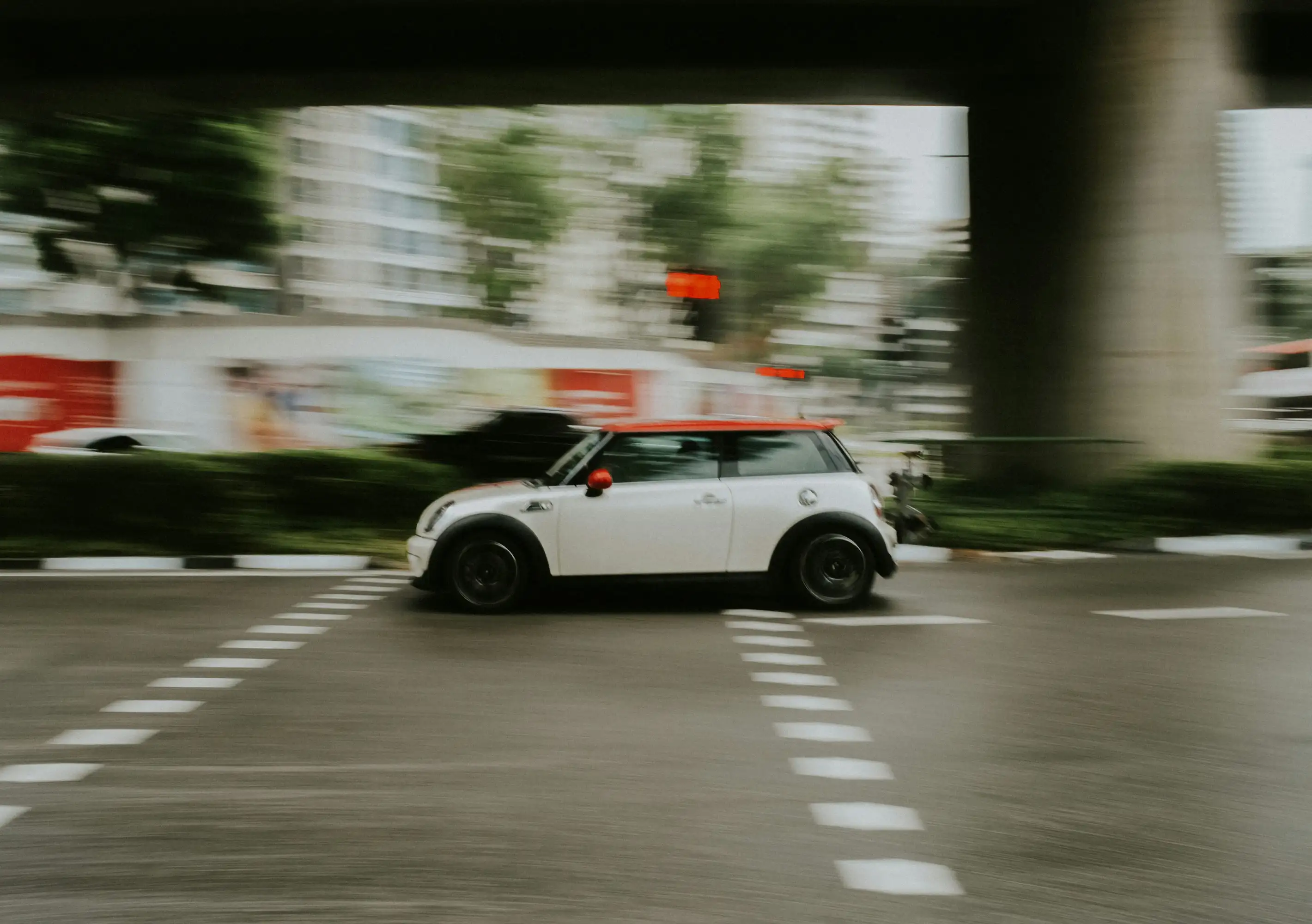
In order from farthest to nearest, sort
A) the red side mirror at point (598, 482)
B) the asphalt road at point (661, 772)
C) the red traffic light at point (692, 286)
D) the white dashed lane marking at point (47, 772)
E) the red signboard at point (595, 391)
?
the red signboard at point (595, 391), the red traffic light at point (692, 286), the red side mirror at point (598, 482), the white dashed lane marking at point (47, 772), the asphalt road at point (661, 772)

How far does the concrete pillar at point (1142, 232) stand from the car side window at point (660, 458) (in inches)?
267

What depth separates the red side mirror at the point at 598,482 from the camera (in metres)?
9.02

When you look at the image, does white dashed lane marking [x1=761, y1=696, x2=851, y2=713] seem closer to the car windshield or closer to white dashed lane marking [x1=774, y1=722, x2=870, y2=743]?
white dashed lane marking [x1=774, y1=722, x2=870, y2=743]

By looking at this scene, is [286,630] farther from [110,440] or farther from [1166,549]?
[110,440]

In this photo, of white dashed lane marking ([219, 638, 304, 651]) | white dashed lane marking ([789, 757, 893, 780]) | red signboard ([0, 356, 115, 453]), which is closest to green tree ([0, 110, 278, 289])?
red signboard ([0, 356, 115, 453])

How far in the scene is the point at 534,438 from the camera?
1962 centimetres

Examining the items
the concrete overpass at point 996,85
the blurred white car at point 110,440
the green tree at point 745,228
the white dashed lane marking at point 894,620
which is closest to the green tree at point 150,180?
the blurred white car at point 110,440

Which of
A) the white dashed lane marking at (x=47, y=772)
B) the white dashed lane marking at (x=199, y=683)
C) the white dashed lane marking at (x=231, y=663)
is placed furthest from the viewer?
the white dashed lane marking at (x=231, y=663)

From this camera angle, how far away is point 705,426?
931 centimetres

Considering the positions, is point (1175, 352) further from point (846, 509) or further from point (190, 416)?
point (190, 416)

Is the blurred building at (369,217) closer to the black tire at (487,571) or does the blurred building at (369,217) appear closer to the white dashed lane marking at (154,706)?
the black tire at (487,571)

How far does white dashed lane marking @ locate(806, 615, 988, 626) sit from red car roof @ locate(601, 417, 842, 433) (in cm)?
142

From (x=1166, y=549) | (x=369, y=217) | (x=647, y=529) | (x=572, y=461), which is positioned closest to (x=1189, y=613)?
(x=647, y=529)

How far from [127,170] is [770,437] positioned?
17752mm
